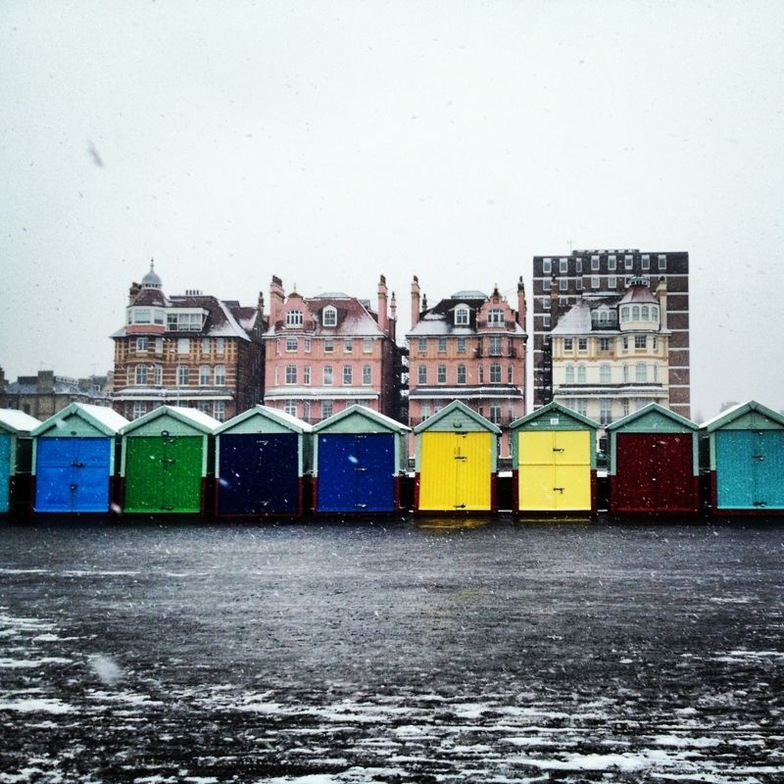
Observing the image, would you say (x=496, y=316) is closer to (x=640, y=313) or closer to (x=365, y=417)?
(x=640, y=313)

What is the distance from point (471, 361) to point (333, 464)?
37249 millimetres

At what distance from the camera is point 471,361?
60.2 meters

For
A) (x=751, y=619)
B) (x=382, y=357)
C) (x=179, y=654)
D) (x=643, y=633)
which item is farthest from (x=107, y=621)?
(x=382, y=357)

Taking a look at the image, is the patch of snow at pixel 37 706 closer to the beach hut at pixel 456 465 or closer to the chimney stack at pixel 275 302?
the beach hut at pixel 456 465

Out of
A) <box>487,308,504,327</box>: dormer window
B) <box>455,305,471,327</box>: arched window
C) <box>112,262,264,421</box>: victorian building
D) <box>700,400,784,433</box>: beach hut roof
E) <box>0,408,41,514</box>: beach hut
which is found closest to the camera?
<box>700,400,784,433</box>: beach hut roof

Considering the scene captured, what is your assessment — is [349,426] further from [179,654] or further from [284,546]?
[179,654]

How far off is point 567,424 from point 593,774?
19638 millimetres

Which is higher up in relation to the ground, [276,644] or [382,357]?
[382,357]

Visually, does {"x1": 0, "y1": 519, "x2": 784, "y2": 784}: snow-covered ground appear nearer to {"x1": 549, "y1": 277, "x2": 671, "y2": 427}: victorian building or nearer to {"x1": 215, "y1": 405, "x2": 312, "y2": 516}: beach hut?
{"x1": 215, "y1": 405, "x2": 312, "y2": 516}: beach hut

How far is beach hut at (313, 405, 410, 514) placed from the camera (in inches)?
939

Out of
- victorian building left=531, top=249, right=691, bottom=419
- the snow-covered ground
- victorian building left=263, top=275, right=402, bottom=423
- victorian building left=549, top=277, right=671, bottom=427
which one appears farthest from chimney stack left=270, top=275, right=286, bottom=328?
the snow-covered ground

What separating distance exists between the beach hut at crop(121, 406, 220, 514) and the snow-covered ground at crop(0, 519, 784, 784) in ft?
34.4

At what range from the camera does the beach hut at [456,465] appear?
78.7 feet

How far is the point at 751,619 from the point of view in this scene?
28.6ft
